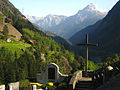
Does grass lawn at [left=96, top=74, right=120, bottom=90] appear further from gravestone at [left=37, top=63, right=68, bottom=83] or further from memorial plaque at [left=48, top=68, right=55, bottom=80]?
memorial plaque at [left=48, top=68, right=55, bottom=80]

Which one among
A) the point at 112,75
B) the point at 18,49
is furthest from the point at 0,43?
the point at 112,75

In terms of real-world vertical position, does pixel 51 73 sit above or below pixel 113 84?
below

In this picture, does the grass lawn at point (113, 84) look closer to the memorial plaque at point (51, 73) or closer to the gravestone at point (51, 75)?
the gravestone at point (51, 75)

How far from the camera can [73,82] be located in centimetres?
1816

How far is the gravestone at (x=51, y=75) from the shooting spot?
29250mm

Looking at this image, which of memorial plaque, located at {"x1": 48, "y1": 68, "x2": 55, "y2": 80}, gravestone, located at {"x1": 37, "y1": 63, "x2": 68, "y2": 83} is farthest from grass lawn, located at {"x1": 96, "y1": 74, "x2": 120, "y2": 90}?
memorial plaque, located at {"x1": 48, "y1": 68, "x2": 55, "y2": 80}

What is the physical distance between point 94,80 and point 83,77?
312 inches

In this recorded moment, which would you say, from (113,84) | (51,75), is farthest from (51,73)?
(113,84)

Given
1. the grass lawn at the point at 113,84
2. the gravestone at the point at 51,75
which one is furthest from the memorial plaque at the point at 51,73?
the grass lawn at the point at 113,84

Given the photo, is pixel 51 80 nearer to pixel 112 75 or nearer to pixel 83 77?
pixel 83 77

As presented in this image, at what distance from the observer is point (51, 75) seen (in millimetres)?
29828

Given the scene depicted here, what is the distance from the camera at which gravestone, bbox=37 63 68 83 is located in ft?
96.0

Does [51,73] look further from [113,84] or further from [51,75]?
[113,84]

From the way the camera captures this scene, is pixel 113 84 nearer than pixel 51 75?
Yes
